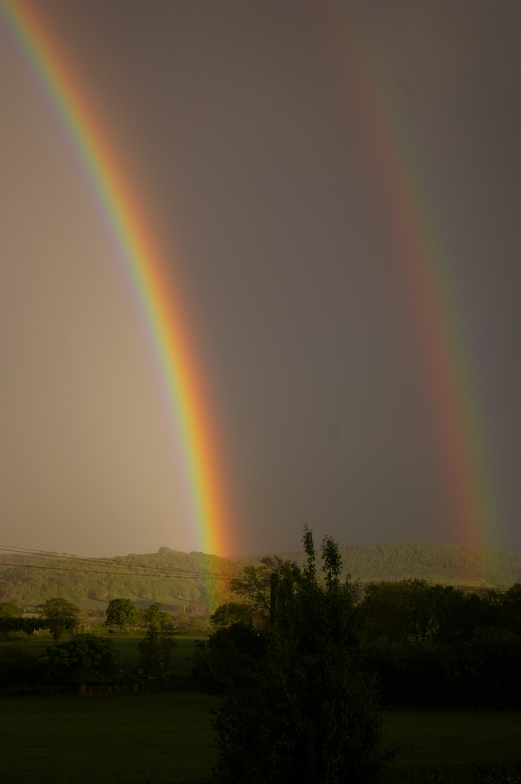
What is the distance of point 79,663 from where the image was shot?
4725 centimetres

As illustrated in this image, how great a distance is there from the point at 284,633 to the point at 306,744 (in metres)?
1.73

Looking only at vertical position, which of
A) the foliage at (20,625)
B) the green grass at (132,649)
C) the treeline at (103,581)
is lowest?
the green grass at (132,649)

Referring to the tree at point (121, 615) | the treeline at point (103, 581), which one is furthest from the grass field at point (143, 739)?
the treeline at point (103, 581)

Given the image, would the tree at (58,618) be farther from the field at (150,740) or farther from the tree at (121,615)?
the field at (150,740)

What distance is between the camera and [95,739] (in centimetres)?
2995

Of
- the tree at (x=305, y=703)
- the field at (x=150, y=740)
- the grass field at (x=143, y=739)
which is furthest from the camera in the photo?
the grass field at (x=143, y=739)

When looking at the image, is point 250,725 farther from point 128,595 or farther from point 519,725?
point 128,595

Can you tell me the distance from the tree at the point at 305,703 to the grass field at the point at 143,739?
388 centimetres

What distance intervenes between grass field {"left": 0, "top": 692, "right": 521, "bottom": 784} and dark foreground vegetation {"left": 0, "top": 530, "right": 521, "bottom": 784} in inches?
4.3

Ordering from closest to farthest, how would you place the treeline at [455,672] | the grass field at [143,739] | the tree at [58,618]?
the grass field at [143,739], the treeline at [455,672], the tree at [58,618]

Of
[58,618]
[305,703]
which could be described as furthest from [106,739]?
[58,618]

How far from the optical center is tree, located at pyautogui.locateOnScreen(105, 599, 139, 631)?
372 feet

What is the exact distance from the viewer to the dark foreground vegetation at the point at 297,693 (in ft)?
35.8

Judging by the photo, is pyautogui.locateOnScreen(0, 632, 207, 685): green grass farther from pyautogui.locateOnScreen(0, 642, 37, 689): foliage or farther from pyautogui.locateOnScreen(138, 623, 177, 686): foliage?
pyautogui.locateOnScreen(0, 642, 37, 689): foliage
